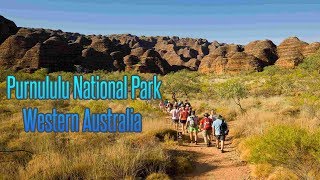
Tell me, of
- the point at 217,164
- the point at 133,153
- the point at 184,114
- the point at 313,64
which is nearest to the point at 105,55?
the point at 313,64

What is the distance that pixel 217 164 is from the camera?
13.0 meters

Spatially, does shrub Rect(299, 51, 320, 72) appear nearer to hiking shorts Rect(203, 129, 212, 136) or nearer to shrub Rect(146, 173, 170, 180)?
hiking shorts Rect(203, 129, 212, 136)

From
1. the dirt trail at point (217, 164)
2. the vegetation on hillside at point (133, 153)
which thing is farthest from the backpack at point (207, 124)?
the vegetation on hillside at point (133, 153)

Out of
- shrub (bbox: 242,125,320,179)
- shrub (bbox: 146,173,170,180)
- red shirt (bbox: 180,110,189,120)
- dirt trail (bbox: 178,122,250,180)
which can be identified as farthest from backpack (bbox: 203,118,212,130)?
shrub (bbox: 242,125,320,179)

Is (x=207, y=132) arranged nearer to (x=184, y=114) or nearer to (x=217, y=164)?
(x=184, y=114)

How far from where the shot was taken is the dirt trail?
11.6 meters

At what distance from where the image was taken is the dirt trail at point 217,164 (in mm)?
11647

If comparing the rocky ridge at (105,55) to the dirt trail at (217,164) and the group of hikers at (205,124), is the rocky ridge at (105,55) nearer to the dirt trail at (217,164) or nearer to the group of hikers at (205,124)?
the group of hikers at (205,124)

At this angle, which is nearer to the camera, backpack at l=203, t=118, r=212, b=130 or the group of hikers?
the group of hikers

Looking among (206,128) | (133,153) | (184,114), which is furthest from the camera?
(184,114)

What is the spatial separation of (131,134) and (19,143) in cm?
453

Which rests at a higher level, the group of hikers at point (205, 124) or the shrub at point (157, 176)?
the group of hikers at point (205, 124)

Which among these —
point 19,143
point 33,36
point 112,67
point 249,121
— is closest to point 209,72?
point 112,67

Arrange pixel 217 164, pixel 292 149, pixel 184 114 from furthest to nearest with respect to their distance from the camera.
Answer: pixel 184 114 < pixel 217 164 < pixel 292 149
